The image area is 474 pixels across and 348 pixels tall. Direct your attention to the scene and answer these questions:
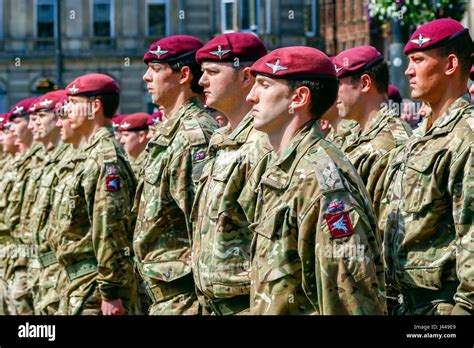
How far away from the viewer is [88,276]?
11.1 metres

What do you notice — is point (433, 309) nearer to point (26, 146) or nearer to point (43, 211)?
point (43, 211)

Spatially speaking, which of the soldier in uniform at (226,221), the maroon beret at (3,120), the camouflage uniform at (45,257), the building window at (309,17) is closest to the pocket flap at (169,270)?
the soldier in uniform at (226,221)

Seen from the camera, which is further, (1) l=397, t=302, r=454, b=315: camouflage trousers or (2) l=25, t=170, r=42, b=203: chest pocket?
(2) l=25, t=170, r=42, b=203: chest pocket

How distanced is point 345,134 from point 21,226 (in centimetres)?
522

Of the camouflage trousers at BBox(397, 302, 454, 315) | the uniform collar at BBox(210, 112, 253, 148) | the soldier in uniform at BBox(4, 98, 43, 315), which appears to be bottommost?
the soldier in uniform at BBox(4, 98, 43, 315)

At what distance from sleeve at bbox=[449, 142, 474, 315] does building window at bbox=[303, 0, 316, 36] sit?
1484 inches

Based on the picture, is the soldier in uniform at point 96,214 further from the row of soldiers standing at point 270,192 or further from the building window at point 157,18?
the building window at point 157,18

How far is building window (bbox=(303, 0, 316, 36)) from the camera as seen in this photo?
4516 cm

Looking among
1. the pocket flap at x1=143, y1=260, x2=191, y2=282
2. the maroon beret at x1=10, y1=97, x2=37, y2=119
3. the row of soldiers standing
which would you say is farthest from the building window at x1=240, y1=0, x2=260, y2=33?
the pocket flap at x1=143, y1=260, x2=191, y2=282

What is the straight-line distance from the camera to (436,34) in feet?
26.6

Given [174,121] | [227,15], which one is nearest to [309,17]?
[227,15]

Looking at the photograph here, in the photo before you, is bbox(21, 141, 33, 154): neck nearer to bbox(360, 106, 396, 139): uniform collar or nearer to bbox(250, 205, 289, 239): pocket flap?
bbox(360, 106, 396, 139): uniform collar

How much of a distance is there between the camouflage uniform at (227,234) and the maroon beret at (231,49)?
0.73 metres

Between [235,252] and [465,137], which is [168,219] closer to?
[235,252]
